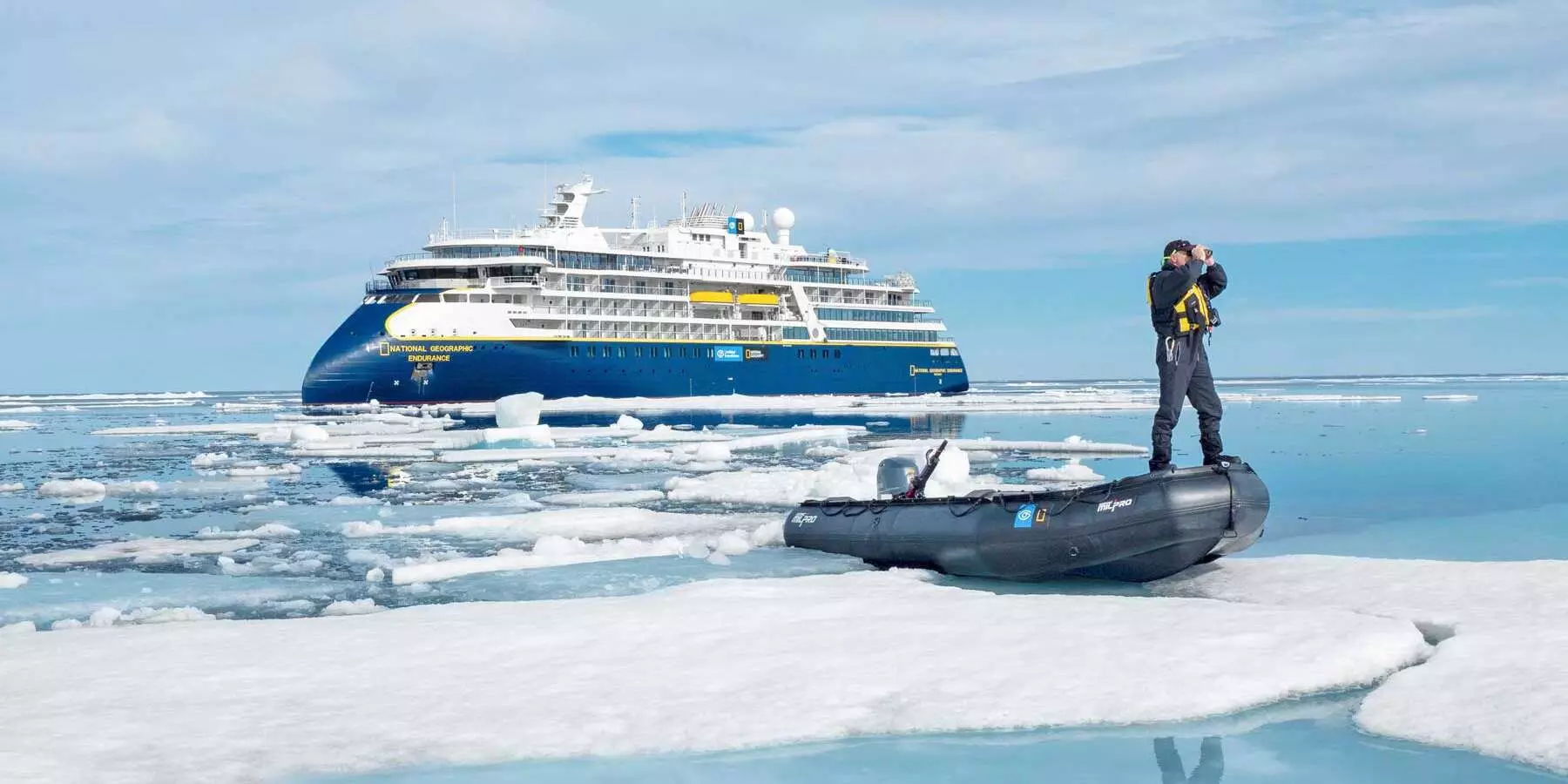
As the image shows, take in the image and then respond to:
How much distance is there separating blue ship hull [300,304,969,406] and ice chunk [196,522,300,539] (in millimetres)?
40503

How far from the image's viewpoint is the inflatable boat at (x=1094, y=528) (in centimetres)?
972

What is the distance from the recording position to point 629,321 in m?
62.9

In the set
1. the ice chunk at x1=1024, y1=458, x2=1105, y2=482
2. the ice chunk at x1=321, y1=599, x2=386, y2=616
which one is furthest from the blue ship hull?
the ice chunk at x1=321, y1=599, x2=386, y2=616

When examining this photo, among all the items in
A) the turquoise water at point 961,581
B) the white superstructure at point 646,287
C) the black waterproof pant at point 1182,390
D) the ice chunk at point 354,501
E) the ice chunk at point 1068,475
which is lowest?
the turquoise water at point 961,581

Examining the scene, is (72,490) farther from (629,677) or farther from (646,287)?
(646,287)

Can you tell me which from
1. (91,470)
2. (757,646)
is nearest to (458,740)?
(757,646)

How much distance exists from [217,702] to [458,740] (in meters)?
1.50

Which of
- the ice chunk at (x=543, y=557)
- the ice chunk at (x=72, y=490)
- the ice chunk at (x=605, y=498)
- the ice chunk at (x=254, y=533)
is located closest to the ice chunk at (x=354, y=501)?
the ice chunk at (x=605, y=498)

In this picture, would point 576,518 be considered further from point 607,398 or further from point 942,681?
point 607,398

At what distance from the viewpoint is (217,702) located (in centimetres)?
650

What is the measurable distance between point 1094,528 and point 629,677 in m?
4.51

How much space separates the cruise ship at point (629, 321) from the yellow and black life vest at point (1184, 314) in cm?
4841

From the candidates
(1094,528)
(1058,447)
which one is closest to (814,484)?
(1094,528)

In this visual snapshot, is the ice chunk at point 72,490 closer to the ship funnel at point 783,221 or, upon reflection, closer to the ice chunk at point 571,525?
the ice chunk at point 571,525
